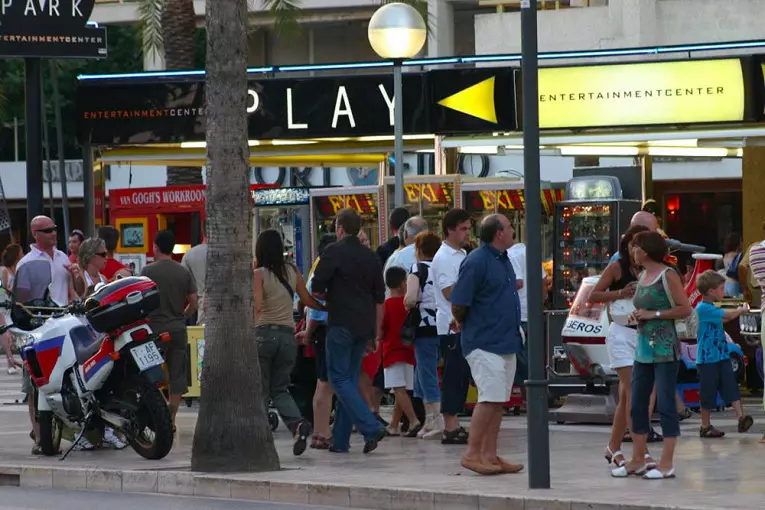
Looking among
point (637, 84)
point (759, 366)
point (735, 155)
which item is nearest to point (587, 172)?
point (735, 155)

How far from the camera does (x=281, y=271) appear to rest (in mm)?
13688

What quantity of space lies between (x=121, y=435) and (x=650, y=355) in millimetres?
5034

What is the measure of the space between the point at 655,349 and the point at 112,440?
5121 mm

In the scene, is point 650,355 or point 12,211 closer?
point 650,355

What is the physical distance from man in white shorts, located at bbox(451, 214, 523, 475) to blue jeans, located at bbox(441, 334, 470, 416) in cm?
192

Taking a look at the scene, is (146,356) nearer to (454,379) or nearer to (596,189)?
(454,379)

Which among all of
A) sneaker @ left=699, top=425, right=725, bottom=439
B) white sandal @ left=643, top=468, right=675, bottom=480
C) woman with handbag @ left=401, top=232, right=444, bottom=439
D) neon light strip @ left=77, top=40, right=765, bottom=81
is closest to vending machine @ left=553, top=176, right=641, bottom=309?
neon light strip @ left=77, top=40, right=765, bottom=81

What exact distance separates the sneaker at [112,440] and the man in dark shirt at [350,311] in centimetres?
207

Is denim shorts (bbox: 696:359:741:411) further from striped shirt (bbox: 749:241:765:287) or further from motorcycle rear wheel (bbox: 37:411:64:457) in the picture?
motorcycle rear wheel (bbox: 37:411:64:457)

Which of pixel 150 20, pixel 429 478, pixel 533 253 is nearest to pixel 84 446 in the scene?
→ pixel 429 478

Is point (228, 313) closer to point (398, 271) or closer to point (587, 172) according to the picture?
point (398, 271)

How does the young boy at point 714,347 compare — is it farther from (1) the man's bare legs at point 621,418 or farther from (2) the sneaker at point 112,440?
(2) the sneaker at point 112,440

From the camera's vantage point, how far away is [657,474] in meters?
11.0

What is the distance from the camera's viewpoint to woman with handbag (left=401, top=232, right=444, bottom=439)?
1416 cm
